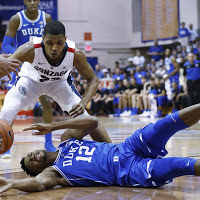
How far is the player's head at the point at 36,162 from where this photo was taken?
159 inches

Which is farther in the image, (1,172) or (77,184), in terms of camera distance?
(1,172)

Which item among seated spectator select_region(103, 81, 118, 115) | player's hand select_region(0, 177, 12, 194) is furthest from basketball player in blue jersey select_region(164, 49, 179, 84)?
player's hand select_region(0, 177, 12, 194)

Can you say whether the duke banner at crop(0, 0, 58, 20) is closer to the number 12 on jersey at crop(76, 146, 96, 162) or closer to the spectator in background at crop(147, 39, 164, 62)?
the spectator in background at crop(147, 39, 164, 62)

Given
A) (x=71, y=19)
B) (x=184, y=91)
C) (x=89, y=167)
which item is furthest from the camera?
(x=71, y=19)

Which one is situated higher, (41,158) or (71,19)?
(71,19)

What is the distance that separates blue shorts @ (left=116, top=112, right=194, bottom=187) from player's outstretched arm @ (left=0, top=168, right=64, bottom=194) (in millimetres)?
587

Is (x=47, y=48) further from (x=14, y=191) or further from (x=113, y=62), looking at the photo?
(x=113, y=62)

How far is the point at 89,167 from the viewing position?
392 centimetres

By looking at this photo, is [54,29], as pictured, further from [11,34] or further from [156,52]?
[156,52]

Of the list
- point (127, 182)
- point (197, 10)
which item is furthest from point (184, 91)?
point (127, 182)

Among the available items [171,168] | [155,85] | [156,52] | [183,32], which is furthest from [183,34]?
[171,168]

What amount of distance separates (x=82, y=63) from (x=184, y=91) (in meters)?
10.2

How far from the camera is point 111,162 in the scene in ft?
12.8

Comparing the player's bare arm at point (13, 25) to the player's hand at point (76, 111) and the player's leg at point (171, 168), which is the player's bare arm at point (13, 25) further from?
the player's leg at point (171, 168)
